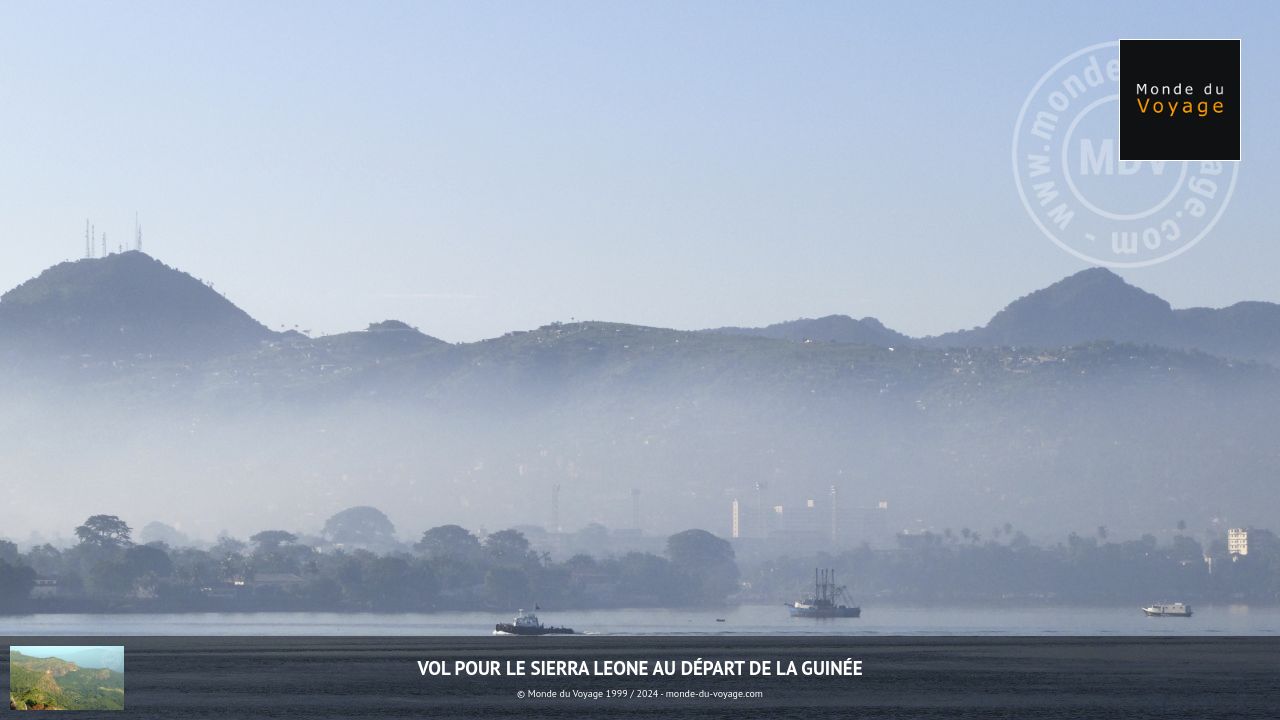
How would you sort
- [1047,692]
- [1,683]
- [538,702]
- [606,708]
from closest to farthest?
[606,708] < [538,702] < [1,683] < [1047,692]

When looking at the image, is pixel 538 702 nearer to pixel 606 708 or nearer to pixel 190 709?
pixel 606 708

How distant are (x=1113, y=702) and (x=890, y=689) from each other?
28749 mm

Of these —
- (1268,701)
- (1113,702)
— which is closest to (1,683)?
(1113,702)

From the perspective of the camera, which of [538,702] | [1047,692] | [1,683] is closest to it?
[538,702]

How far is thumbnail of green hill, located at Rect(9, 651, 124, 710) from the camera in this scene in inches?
5910

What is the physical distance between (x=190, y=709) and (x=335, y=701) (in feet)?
50.4

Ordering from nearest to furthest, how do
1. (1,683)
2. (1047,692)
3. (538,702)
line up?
(538,702)
(1,683)
(1047,692)

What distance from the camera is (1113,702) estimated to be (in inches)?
6919

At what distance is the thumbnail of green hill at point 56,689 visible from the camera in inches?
5910

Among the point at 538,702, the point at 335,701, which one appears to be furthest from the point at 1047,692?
the point at 335,701

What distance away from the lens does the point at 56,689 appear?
513 feet

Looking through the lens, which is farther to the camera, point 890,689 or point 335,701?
point 890,689

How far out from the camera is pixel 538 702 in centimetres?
16975

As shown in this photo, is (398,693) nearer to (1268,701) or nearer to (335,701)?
(335,701)
